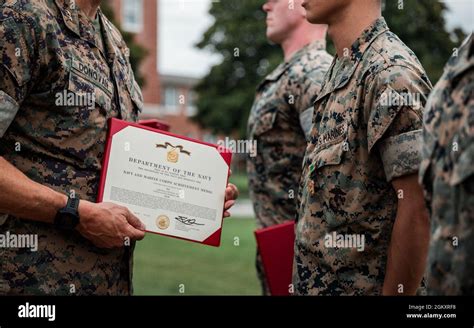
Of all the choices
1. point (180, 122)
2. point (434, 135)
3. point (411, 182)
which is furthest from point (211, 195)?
point (180, 122)

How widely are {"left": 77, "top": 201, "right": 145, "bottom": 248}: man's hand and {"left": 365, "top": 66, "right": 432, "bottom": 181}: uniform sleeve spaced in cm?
101

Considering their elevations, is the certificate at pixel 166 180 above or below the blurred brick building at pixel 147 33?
below

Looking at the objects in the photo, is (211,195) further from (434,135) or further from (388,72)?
(434,135)

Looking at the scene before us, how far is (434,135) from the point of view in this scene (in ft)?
6.03

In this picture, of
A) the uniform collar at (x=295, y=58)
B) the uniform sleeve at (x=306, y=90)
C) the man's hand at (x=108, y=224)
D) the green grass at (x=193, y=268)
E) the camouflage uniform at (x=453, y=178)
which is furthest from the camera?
the green grass at (x=193, y=268)

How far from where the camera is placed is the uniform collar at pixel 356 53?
9.46 feet

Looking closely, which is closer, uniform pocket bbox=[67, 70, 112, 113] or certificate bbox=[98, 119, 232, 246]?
uniform pocket bbox=[67, 70, 112, 113]

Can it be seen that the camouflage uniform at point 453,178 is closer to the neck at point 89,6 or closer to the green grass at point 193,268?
the neck at point 89,6

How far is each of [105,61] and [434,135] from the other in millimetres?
1770

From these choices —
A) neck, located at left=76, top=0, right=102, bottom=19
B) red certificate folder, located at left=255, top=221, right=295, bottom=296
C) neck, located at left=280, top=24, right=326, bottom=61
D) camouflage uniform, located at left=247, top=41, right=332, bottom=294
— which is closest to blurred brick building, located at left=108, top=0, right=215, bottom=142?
neck, located at left=280, top=24, right=326, bottom=61

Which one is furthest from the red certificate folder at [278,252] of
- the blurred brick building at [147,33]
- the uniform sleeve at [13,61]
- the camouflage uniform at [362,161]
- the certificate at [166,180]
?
the blurred brick building at [147,33]

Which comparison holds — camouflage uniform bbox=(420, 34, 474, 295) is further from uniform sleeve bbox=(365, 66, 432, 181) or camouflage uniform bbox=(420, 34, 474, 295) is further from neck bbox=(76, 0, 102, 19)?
neck bbox=(76, 0, 102, 19)

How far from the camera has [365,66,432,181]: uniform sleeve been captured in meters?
2.59

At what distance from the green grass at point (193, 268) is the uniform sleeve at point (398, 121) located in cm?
519
